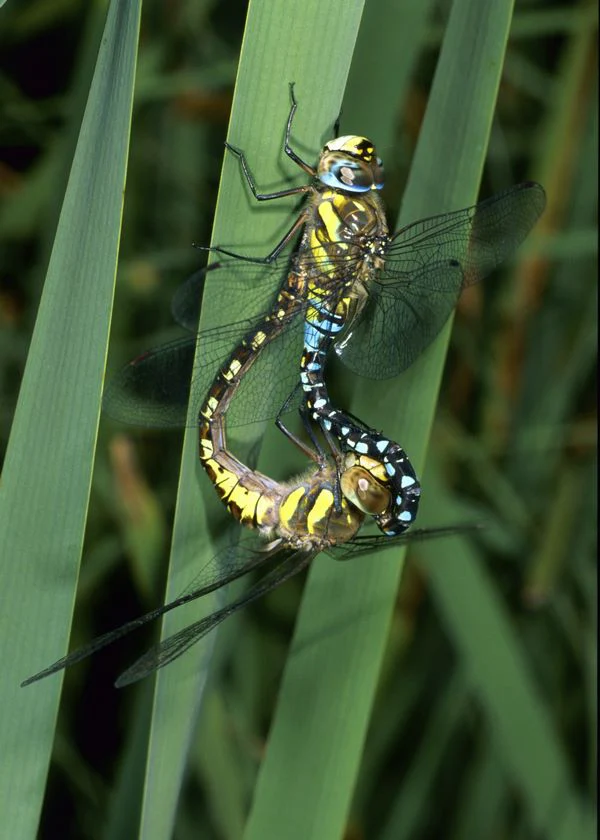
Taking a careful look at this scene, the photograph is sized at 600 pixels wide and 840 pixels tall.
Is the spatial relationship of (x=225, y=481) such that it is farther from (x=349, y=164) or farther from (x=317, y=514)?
Answer: (x=349, y=164)

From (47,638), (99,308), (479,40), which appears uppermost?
(479,40)

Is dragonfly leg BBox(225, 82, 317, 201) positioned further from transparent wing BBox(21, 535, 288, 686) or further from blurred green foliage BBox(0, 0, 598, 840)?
blurred green foliage BBox(0, 0, 598, 840)

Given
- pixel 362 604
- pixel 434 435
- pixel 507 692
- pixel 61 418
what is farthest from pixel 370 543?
pixel 434 435

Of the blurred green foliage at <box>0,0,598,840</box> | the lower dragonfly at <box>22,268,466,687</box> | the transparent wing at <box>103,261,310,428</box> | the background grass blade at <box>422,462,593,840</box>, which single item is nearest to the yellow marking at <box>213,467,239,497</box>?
the lower dragonfly at <box>22,268,466,687</box>

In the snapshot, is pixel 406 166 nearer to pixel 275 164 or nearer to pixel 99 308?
pixel 275 164

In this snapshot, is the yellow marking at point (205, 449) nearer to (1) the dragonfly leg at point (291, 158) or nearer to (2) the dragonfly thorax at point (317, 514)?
(2) the dragonfly thorax at point (317, 514)

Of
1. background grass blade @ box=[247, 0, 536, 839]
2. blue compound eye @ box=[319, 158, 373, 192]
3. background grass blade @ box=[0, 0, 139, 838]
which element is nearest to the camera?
background grass blade @ box=[0, 0, 139, 838]

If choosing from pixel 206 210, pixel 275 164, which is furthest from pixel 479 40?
pixel 206 210
